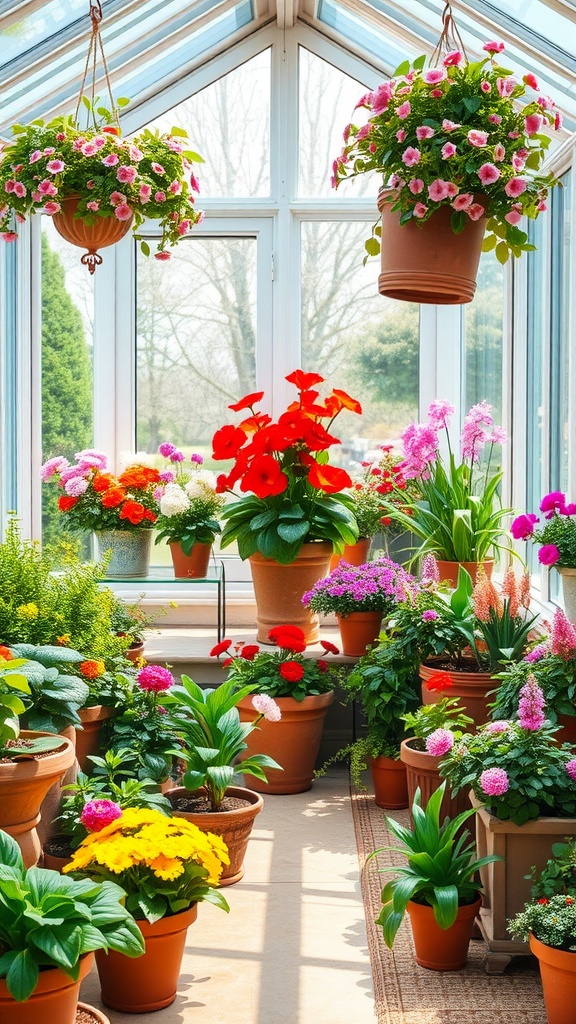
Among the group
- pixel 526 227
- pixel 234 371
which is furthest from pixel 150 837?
pixel 234 371

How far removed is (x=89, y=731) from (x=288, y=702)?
965mm

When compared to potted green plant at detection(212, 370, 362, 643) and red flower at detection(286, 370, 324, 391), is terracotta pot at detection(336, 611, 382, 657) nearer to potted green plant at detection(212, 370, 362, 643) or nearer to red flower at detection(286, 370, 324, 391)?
potted green plant at detection(212, 370, 362, 643)

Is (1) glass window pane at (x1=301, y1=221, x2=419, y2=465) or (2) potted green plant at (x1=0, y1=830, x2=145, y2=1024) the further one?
Answer: (1) glass window pane at (x1=301, y1=221, x2=419, y2=465)

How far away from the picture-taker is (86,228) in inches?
147

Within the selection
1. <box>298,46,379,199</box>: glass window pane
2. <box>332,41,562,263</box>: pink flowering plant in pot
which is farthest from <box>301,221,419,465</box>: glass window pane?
<box>332,41,562,263</box>: pink flowering plant in pot

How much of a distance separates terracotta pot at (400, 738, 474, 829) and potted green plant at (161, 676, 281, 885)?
0.42m

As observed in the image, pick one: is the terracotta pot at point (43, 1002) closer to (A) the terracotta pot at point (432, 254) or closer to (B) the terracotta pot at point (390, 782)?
(A) the terracotta pot at point (432, 254)

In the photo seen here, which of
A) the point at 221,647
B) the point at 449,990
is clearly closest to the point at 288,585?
the point at 221,647

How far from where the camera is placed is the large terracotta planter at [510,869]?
273cm

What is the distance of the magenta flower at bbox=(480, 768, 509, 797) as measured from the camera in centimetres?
267

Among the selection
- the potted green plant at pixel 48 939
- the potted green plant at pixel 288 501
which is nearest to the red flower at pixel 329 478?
the potted green plant at pixel 288 501

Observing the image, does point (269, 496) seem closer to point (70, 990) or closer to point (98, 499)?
point (98, 499)

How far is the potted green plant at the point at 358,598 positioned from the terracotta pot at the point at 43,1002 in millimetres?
2463

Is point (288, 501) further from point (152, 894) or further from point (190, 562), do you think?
point (152, 894)
